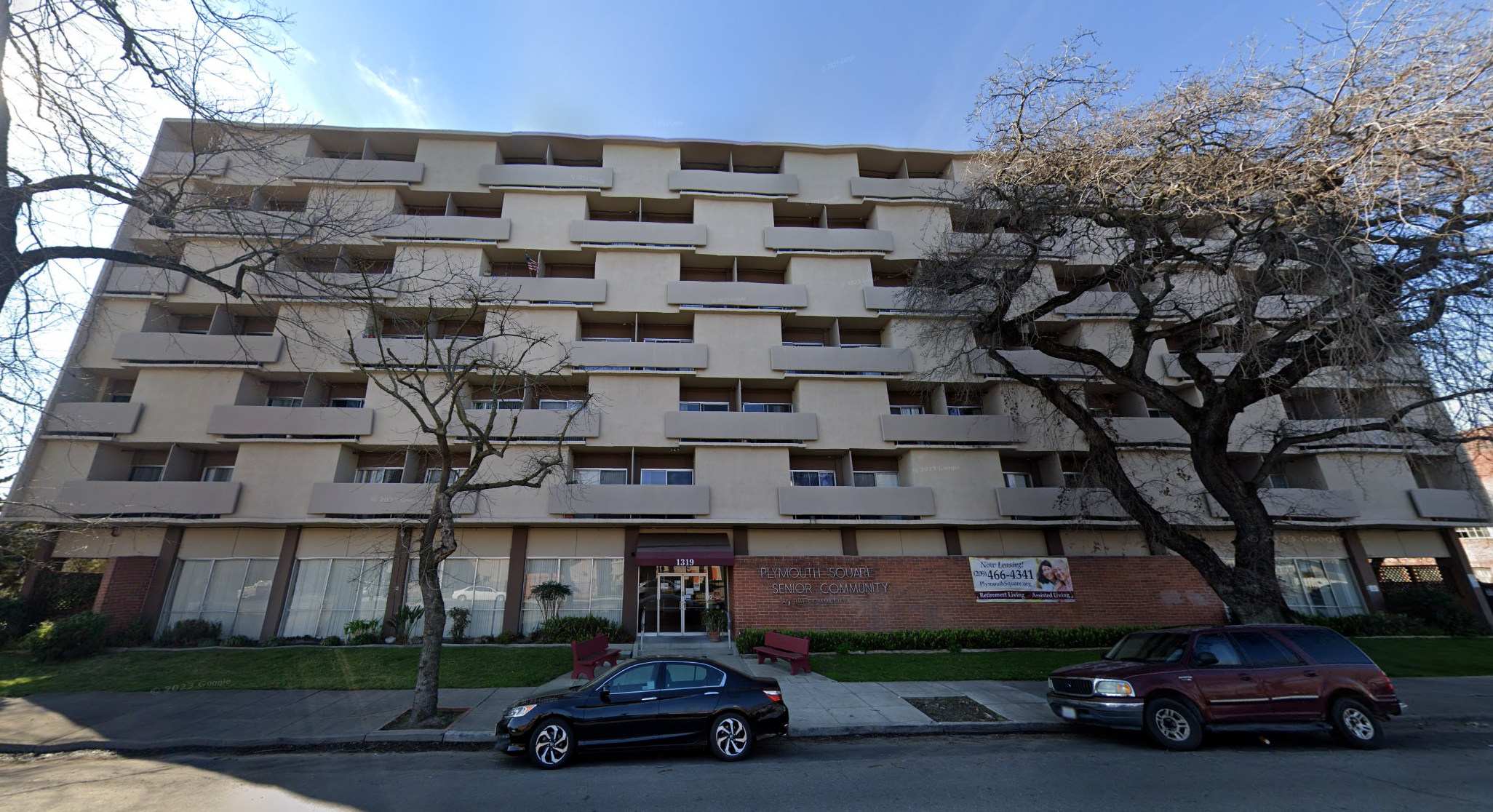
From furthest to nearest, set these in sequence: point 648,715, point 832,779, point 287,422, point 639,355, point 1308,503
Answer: point 639,355 < point 1308,503 < point 287,422 < point 648,715 < point 832,779

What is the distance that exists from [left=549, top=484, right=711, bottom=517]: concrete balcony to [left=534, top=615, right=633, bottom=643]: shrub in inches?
135

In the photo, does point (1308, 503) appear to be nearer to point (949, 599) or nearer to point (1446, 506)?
point (1446, 506)

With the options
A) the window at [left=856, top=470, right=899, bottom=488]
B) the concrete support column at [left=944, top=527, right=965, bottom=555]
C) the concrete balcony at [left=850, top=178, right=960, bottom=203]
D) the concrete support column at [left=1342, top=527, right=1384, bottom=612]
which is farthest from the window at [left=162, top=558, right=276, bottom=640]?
the concrete support column at [left=1342, top=527, right=1384, bottom=612]

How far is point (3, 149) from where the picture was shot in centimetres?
629

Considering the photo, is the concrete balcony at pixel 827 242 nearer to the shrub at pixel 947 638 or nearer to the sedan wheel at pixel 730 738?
the shrub at pixel 947 638

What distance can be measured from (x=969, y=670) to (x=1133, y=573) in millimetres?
9394

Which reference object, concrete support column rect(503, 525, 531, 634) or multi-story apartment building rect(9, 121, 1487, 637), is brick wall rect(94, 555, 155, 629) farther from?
concrete support column rect(503, 525, 531, 634)

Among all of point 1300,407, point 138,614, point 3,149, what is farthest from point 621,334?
point 1300,407

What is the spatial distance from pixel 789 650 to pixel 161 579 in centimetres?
2090

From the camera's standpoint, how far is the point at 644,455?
2061 cm

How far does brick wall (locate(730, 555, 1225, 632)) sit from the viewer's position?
56.4 ft

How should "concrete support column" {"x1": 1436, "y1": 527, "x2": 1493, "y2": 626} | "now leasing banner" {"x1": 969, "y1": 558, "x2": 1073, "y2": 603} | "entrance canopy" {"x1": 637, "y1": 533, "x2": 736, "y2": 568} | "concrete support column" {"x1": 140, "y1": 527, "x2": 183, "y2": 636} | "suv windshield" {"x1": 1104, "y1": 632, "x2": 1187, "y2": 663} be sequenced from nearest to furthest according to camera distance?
"suv windshield" {"x1": 1104, "y1": 632, "x2": 1187, "y2": 663} → "concrete support column" {"x1": 140, "y1": 527, "x2": 183, "y2": 636} → "entrance canopy" {"x1": 637, "y1": 533, "x2": 736, "y2": 568} → "now leasing banner" {"x1": 969, "y1": 558, "x2": 1073, "y2": 603} → "concrete support column" {"x1": 1436, "y1": 527, "x2": 1493, "y2": 626}

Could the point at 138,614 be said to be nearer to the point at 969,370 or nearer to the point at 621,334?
the point at 621,334

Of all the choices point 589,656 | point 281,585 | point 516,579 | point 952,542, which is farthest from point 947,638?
point 281,585
